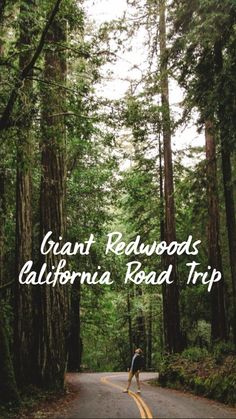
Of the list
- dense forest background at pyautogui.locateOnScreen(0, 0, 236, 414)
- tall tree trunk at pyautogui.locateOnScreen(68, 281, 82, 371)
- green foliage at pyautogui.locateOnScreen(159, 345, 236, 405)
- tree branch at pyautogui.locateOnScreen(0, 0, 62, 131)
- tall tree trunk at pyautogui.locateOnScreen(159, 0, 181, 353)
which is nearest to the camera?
tree branch at pyautogui.locateOnScreen(0, 0, 62, 131)

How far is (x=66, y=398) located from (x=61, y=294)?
9.00ft

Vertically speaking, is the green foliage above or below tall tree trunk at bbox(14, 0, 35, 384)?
below

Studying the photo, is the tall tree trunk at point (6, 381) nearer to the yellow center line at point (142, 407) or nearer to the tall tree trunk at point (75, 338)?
the yellow center line at point (142, 407)

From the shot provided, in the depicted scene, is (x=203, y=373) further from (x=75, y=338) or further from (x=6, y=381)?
(x=75, y=338)

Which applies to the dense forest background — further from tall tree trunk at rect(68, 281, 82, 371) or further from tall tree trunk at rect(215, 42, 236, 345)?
tall tree trunk at rect(68, 281, 82, 371)

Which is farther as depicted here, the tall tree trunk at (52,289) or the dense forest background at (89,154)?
the tall tree trunk at (52,289)

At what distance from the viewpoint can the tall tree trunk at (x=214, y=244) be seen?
16.9 meters

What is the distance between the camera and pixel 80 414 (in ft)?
32.7

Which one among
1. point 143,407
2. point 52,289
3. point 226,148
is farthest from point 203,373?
point 226,148

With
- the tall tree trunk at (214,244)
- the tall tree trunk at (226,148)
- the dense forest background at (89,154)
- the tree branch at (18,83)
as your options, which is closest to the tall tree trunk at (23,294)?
the dense forest background at (89,154)

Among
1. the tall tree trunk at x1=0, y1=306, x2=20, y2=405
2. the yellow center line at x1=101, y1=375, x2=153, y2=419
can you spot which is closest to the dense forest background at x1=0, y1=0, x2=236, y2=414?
the tall tree trunk at x1=0, y1=306, x2=20, y2=405

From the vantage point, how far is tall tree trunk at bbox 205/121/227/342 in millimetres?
16894

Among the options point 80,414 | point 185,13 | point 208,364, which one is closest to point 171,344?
point 208,364

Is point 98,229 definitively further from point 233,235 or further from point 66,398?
point 66,398
